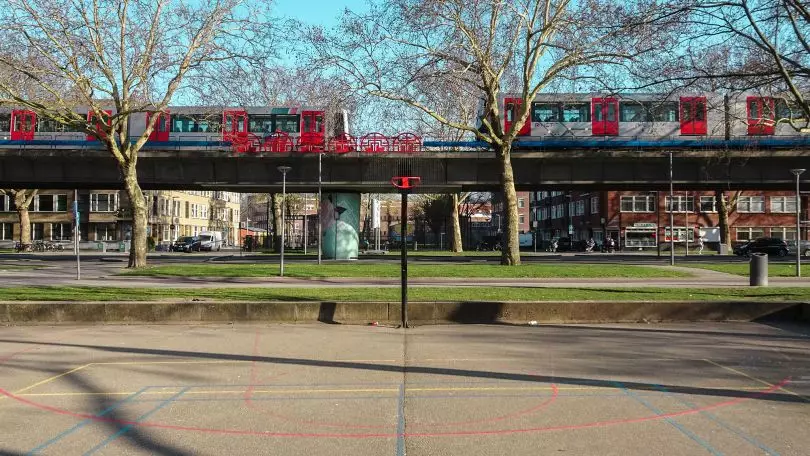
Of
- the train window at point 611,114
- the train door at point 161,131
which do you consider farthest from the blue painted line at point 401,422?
the train door at point 161,131

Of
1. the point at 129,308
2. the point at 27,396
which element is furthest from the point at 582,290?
the point at 27,396

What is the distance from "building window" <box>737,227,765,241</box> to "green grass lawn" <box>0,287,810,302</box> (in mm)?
58062

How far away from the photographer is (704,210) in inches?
2746

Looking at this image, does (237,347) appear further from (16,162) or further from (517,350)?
(16,162)

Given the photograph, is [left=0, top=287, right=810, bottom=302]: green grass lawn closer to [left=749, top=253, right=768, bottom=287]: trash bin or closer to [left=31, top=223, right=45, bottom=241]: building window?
[left=749, top=253, right=768, bottom=287]: trash bin

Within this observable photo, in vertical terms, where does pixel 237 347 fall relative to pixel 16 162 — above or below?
below

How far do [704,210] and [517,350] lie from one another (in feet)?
220

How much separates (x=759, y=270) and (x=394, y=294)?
11.5 meters

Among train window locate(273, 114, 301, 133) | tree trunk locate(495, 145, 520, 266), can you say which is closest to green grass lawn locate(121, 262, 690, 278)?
tree trunk locate(495, 145, 520, 266)

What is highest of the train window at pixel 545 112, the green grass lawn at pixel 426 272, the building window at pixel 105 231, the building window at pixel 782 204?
the train window at pixel 545 112

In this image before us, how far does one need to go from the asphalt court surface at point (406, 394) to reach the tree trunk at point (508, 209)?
16.6 m

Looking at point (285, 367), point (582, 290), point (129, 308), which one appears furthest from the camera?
point (582, 290)

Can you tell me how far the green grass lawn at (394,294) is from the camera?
15.4 m

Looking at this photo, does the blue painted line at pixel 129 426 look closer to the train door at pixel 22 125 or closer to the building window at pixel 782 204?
the train door at pixel 22 125
